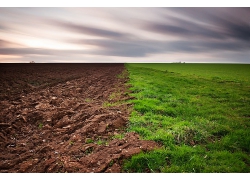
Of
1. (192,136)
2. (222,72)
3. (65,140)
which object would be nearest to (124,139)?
(65,140)

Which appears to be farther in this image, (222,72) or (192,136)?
(222,72)

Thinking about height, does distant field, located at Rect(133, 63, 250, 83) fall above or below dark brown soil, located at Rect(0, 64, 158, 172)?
above

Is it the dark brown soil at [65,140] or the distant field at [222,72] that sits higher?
the distant field at [222,72]

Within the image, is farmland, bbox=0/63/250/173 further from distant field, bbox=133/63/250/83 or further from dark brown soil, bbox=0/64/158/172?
distant field, bbox=133/63/250/83

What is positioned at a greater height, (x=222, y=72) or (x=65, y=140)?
(x=222, y=72)

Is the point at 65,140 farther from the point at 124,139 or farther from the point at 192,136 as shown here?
the point at 192,136

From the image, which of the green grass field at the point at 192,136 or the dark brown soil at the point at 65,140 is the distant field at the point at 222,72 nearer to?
the green grass field at the point at 192,136

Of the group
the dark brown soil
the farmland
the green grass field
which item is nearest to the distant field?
the green grass field

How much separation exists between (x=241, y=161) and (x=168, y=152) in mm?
1689

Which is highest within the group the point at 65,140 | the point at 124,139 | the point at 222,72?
the point at 222,72

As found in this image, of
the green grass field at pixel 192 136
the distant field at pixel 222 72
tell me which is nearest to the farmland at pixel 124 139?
the green grass field at pixel 192 136

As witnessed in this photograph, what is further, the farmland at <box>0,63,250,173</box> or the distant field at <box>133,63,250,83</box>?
the distant field at <box>133,63,250,83</box>

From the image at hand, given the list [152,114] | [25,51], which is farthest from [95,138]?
[25,51]

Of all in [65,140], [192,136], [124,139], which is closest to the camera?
[124,139]
